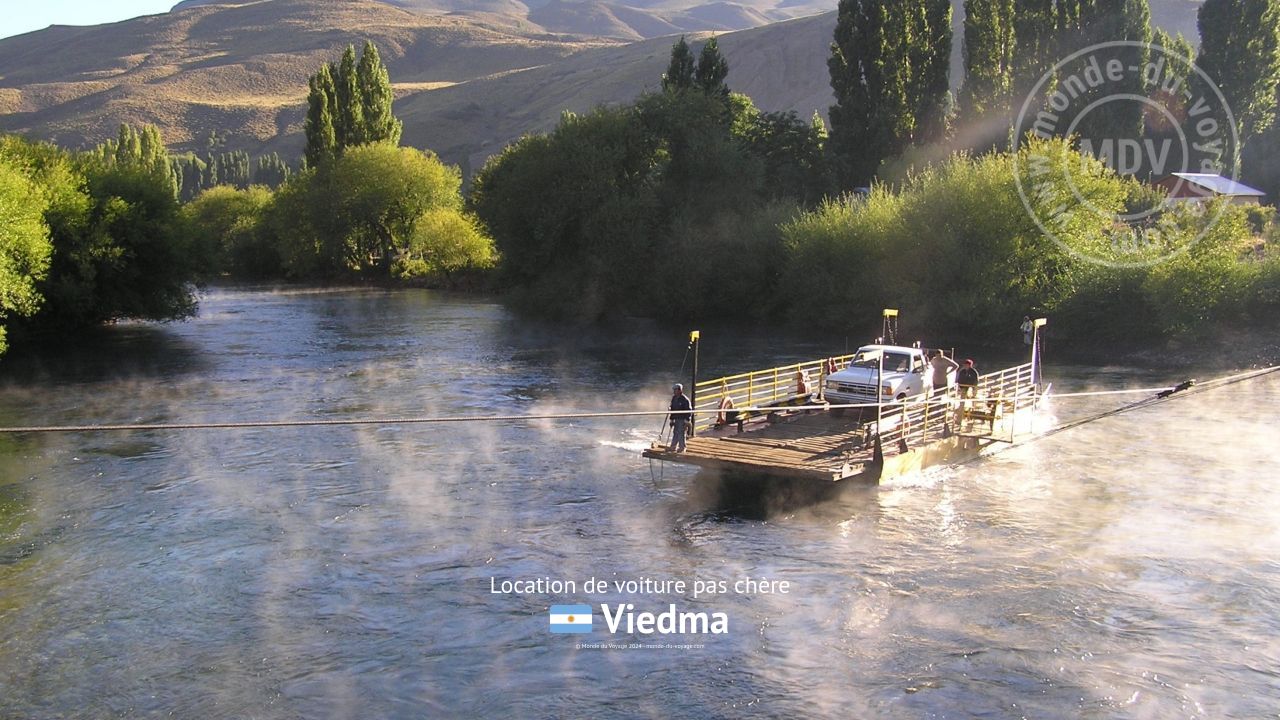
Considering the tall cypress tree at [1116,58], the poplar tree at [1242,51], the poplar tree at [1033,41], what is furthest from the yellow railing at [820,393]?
the poplar tree at [1242,51]

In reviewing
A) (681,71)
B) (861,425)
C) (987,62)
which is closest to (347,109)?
(681,71)

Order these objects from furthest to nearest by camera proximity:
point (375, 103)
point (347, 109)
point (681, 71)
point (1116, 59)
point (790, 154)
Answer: point (375, 103) < point (347, 109) < point (790, 154) < point (681, 71) < point (1116, 59)

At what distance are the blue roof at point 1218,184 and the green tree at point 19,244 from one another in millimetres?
77942

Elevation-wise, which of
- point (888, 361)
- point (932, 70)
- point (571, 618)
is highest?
point (932, 70)

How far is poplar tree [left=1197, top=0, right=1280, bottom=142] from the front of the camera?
83.8 m

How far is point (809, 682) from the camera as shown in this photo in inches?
670

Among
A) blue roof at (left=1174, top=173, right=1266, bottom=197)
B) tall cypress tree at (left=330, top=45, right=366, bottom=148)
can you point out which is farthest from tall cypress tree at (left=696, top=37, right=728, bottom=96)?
tall cypress tree at (left=330, top=45, right=366, bottom=148)

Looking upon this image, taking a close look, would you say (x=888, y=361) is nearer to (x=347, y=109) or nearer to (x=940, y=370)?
(x=940, y=370)

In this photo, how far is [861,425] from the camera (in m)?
29.4

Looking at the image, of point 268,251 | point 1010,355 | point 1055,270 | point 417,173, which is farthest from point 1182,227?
point 268,251

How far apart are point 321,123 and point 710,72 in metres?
41.6

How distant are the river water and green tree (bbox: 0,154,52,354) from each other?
34.2 feet

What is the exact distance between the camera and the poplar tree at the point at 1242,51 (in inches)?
3297

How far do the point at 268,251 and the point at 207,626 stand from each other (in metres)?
102
